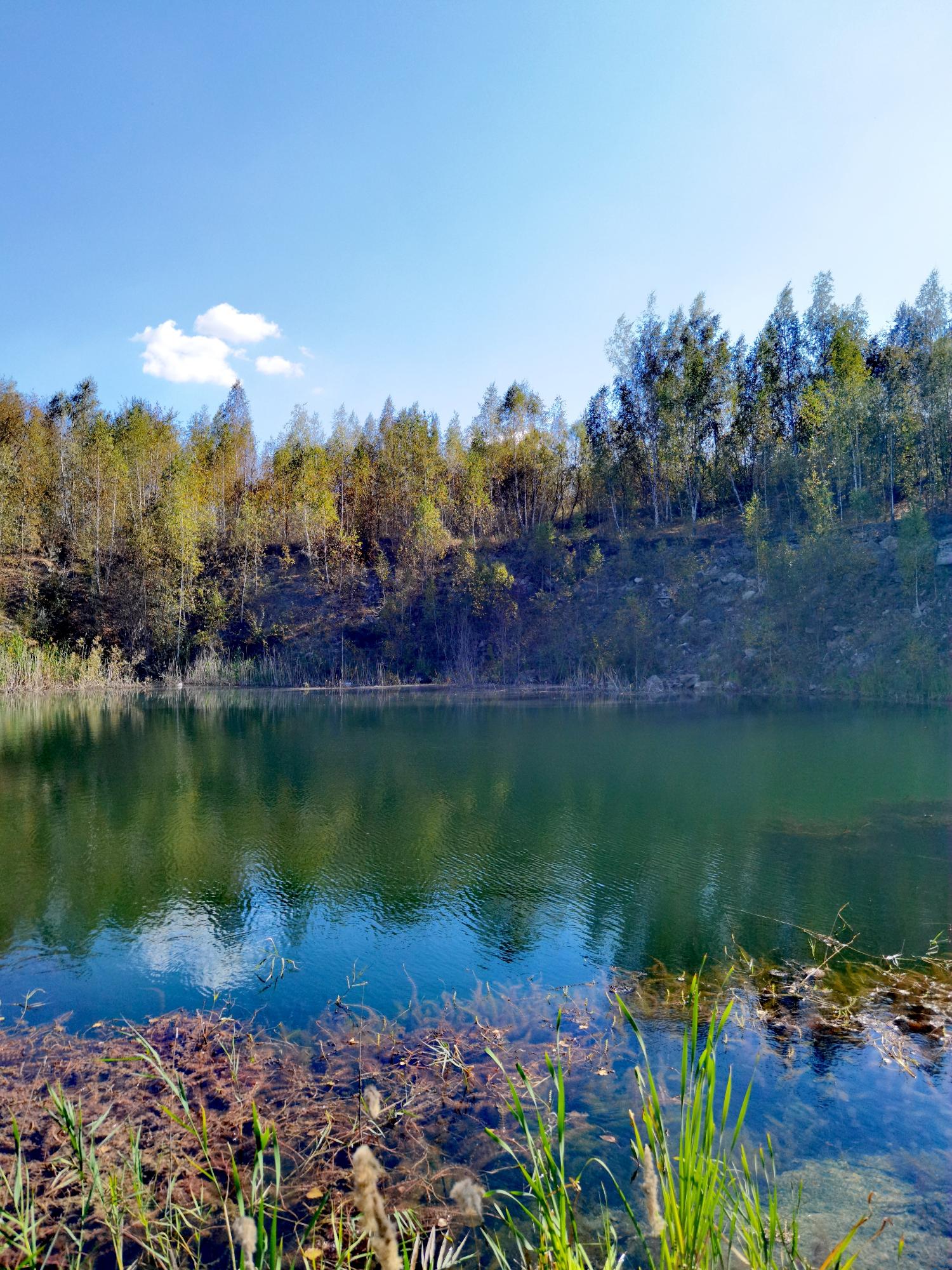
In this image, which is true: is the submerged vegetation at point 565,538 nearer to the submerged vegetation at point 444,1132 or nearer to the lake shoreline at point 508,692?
the lake shoreline at point 508,692

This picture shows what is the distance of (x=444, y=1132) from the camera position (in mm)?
3506

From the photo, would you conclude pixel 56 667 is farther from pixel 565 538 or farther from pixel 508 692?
pixel 565 538

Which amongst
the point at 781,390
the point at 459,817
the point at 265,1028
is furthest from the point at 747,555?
the point at 265,1028

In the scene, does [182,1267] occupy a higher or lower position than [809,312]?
lower

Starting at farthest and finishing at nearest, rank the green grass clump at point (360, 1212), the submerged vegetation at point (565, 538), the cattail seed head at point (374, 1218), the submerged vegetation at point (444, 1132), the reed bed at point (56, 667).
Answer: the submerged vegetation at point (565, 538) → the reed bed at point (56, 667) → the submerged vegetation at point (444, 1132) → the green grass clump at point (360, 1212) → the cattail seed head at point (374, 1218)

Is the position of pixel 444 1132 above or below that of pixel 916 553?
below

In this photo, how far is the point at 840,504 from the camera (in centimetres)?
3161

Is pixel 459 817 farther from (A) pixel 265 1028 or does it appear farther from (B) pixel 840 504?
(B) pixel 840 504

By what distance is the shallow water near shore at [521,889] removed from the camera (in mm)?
3906

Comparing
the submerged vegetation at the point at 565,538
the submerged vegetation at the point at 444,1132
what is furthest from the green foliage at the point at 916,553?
the submerged vegetation at the point at 444,1132

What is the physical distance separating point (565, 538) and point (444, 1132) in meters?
34.8

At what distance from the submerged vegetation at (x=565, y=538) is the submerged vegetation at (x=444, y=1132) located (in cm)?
2224

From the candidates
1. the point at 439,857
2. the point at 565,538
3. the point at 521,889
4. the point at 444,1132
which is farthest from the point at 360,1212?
the point at 565,538

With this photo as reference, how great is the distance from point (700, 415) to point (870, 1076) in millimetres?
34738
